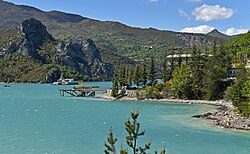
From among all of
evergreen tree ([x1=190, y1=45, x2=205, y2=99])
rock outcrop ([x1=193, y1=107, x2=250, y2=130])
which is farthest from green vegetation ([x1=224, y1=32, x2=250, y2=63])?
rock outcrop ([x1=193, y1=107, x2=250, y2=130])

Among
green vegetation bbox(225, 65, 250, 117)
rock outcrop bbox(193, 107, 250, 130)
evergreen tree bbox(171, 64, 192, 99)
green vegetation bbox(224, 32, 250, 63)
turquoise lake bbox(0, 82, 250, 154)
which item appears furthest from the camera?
green vegetation bbox(224, 32, 250, 63)

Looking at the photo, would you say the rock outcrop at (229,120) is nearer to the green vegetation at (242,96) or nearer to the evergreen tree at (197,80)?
the green vegetation at (242,96)

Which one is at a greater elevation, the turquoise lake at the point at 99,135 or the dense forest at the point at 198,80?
the dense forest at the point at 198,80

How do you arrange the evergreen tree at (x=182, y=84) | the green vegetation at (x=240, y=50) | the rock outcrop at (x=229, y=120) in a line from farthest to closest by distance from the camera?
1. the green vegetation at (x=240, y=50)
2. the evergreen tree at (x=182, y=84)
3. the rock outcrop at (x=229, y=120)

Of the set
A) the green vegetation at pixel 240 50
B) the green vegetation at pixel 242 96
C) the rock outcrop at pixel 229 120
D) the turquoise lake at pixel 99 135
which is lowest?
the turquoise lake at pixel 99 135

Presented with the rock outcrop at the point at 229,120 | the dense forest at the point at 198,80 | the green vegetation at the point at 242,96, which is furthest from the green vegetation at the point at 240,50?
the rock outcrop at the point at 229,120

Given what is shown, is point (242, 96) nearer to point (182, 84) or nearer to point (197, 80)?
point (182, 84)

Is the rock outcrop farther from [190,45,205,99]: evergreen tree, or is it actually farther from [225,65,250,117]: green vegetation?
[190,45,205,99]: evergreen tree

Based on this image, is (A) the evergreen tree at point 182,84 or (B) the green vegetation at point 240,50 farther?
(B) the green vegetation at point 240,50

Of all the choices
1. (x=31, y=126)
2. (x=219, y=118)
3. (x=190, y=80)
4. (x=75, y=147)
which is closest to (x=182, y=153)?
(x=75, y=147)

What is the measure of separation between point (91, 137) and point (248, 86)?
25.1 metres

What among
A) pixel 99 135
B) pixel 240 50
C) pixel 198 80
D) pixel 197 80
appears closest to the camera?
pixel 99 135

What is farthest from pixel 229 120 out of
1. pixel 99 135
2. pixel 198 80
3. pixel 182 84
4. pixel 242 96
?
pixel 198 80

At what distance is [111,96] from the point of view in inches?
3664
